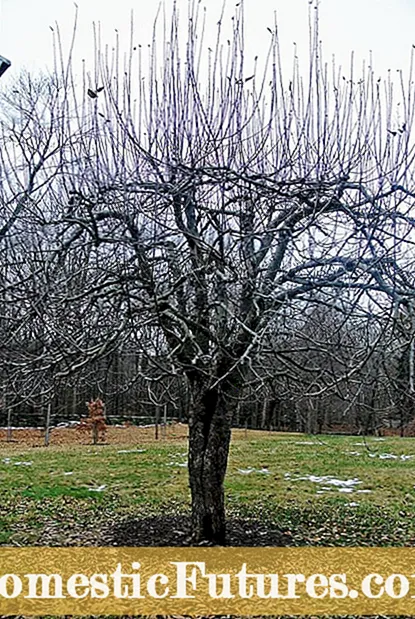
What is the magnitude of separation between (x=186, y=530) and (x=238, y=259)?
2.09 metres

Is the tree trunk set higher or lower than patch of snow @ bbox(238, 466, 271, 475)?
higher

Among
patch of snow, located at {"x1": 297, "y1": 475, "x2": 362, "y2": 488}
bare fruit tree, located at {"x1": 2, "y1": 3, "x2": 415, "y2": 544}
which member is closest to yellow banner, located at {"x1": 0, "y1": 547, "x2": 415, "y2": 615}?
bare fruit tree, located at {"x1": 2, "y1": 3, "x2": 415, "y2": 544}

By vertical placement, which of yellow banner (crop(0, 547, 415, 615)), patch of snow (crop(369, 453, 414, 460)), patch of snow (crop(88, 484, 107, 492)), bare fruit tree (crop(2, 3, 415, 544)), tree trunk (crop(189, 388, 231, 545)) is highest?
bare fruit tree (crop(2, 3, 415, 544))

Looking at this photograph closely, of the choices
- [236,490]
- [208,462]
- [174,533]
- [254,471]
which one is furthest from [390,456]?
[208,462]

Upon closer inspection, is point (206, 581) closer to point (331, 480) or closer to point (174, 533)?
point (174, 533)

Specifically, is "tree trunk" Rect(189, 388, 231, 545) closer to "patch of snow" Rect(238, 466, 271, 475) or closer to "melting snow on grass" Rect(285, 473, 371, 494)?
"melting snow on grass" Rect(285, 473, 371, 494)

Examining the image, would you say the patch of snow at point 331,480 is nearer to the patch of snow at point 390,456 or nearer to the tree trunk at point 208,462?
the patch of snow at point 390,456

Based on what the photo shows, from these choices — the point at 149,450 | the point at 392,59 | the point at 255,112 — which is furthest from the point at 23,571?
the point at 149,450

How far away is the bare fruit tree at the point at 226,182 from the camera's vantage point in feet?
9.76

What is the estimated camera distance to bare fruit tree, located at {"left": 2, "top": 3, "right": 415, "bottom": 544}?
9.76 ft

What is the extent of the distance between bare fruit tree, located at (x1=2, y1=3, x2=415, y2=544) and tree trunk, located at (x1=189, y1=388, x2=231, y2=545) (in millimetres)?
213

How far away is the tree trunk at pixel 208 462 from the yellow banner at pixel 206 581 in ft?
0.47

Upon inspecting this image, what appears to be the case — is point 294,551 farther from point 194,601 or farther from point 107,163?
point 107,163

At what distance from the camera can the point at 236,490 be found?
592 centimetres
